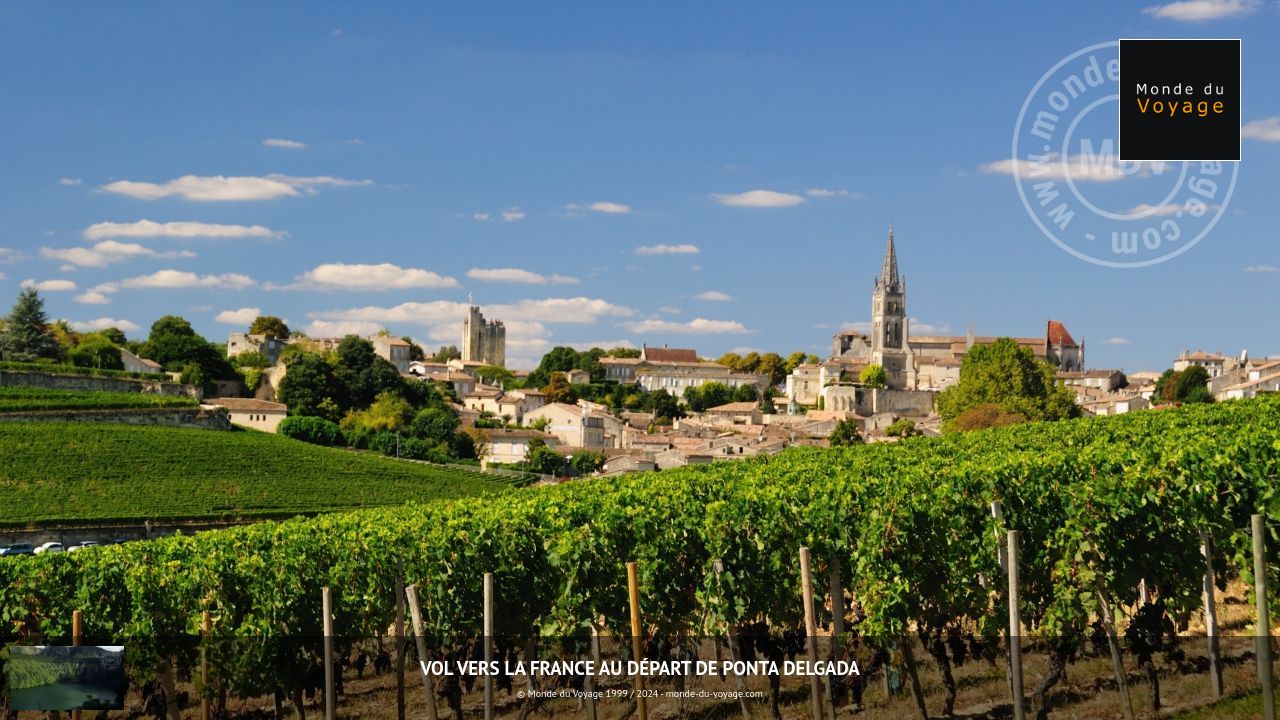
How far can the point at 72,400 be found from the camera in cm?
6500

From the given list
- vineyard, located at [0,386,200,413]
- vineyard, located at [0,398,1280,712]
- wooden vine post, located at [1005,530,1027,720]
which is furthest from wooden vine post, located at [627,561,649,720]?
vineyard, located at [0,386,200,413]

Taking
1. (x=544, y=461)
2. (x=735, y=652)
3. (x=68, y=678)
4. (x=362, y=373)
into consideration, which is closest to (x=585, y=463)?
(x=544, y=461)

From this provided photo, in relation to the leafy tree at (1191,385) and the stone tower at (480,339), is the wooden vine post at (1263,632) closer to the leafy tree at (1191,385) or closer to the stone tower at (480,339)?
the leafy tree at (1191,385)

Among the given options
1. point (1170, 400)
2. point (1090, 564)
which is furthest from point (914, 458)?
point (1170, 400)

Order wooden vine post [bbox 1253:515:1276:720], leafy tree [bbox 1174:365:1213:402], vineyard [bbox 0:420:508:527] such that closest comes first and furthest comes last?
wooden vine post [bbox 1253:515:1276:720] < vineyard [bbox 0:420:508:527] < leafy tree [bbox 1174:365:1213:402]

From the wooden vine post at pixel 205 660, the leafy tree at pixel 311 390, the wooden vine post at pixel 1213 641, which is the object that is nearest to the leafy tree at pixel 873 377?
the leafy tree at pixel 311 390

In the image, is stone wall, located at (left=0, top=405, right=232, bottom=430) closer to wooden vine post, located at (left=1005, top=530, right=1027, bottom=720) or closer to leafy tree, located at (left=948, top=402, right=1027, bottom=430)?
leafy tree, located at (left=948, top=402, right=1027, bottom=430)

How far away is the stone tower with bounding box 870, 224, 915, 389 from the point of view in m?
137

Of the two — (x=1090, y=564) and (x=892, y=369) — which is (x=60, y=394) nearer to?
(x=1090, y=564)

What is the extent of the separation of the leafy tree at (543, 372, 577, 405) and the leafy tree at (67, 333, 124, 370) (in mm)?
33850

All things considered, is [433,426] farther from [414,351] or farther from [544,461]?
[414,351]

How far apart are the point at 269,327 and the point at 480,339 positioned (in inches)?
2250

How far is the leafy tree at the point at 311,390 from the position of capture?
268 ft

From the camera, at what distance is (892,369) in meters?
138
